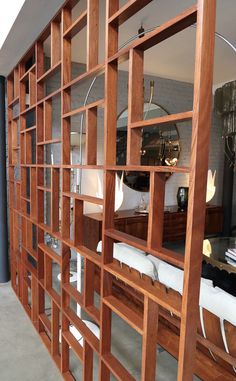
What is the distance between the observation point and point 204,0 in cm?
81

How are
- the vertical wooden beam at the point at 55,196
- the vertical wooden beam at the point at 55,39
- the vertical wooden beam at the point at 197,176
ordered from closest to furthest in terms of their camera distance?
the vertical wooden beam at the point at 197,176
the vertical wooden beam at the point at 55,39
the vertical wooden beam at the point at 55,196

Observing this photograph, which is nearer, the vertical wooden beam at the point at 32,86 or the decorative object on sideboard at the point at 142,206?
the vertical wooden beam at the point at 32,86

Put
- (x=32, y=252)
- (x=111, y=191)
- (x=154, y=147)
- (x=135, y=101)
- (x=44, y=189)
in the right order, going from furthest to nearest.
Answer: (x=154, y=147)
(x=32, y=252)
(x=44, y=189)
(x=111, y=191)
(x=135, y=101)

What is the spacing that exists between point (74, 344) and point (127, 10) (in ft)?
5.66

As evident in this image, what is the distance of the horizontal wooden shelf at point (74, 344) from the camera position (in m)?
1.63

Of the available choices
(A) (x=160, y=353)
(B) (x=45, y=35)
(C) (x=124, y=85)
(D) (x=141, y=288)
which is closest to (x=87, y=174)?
(C) (x=124, y=85)

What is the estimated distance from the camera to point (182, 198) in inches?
175

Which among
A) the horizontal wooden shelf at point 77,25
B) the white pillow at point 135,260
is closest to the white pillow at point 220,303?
the white pillow at point 135,260

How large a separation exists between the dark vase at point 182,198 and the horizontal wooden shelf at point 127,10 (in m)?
3.48

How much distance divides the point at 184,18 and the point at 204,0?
7 cm

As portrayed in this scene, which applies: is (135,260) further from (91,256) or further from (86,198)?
(86,198)

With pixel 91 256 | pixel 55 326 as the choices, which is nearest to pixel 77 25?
pixel 91 256

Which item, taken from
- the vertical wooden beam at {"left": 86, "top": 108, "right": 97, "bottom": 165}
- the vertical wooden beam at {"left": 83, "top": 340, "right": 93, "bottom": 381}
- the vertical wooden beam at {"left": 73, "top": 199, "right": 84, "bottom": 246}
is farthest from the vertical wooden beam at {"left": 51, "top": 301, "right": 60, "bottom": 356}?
the vertical wooden beam at {"left": 86, "top": 108, "right": 97, "bottom": 165}

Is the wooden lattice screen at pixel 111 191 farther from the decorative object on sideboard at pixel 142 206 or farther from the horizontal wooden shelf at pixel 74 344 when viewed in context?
the decorative object on sideboard at pixel 142 206
